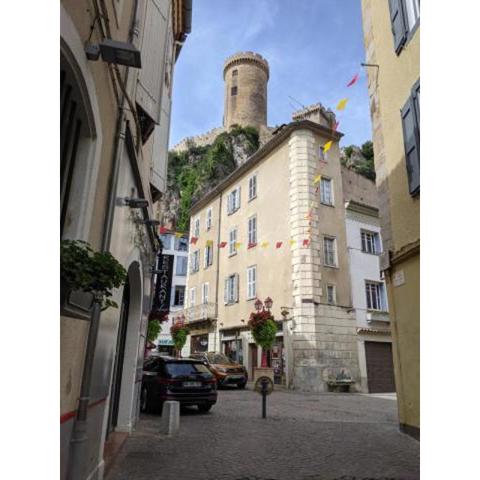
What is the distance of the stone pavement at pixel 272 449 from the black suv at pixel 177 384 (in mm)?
431

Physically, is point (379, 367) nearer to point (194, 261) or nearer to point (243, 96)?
point (194, 261)

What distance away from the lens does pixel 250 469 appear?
557cm

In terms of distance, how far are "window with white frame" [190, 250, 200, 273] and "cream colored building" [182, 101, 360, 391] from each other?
236 cm

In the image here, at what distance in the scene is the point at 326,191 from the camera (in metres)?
21.1

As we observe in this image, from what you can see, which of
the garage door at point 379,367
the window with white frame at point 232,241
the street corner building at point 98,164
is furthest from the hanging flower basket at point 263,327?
the street corner building at point 98,164

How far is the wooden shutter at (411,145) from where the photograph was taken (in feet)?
23.9

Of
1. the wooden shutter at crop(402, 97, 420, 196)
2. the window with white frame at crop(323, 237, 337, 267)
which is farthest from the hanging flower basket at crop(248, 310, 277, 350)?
the wooden shutter at crop(402, 97, 420, 196)

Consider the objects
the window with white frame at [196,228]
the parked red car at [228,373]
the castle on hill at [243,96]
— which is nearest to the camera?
the parked red car at [228,373]

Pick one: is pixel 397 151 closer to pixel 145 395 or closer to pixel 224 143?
pixel 145 395

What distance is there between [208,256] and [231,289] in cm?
444

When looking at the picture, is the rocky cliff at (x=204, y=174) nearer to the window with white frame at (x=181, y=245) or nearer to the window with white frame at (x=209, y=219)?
the window with white frame at (x=181, y=245)
